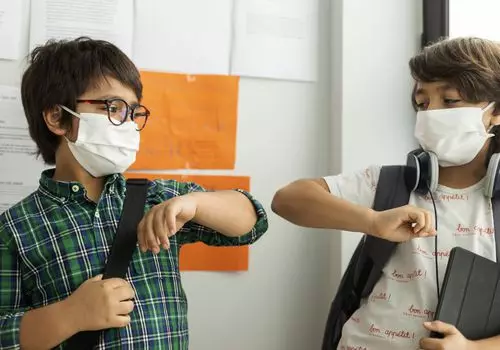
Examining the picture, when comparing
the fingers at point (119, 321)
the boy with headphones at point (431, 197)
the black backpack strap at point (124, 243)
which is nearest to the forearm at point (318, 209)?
the boy with headphones at point (431, 197)

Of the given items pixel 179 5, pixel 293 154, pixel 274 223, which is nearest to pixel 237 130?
pixel 293 154

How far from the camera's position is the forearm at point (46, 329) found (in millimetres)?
877

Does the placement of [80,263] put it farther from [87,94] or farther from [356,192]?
[356,192]

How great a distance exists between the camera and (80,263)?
3.16 ft

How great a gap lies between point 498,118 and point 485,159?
0.09 meters

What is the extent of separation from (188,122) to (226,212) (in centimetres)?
56

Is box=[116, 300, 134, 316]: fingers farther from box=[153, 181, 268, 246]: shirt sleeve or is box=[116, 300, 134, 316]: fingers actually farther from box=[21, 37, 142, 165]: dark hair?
box=[21, 37, 142, 165]: dark hair

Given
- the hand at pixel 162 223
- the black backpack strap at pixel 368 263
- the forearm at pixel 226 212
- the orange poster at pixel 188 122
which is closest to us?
the hand at pixel 162 223

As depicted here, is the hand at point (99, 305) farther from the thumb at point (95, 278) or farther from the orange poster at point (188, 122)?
the orange poster at point (188, 122)

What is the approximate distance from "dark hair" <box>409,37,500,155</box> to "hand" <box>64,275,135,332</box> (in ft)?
2.49

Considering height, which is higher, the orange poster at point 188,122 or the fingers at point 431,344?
the orange poster at point 188,122

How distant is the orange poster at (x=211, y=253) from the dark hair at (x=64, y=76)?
0.44 metres

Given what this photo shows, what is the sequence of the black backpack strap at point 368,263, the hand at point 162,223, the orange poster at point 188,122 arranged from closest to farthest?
the hand at point 162,223 → the black backpack strap at point 368,263 → the orange poster at point 188,122

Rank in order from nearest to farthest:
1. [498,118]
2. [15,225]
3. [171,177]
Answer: [15,225], [498,118], [171,177]
